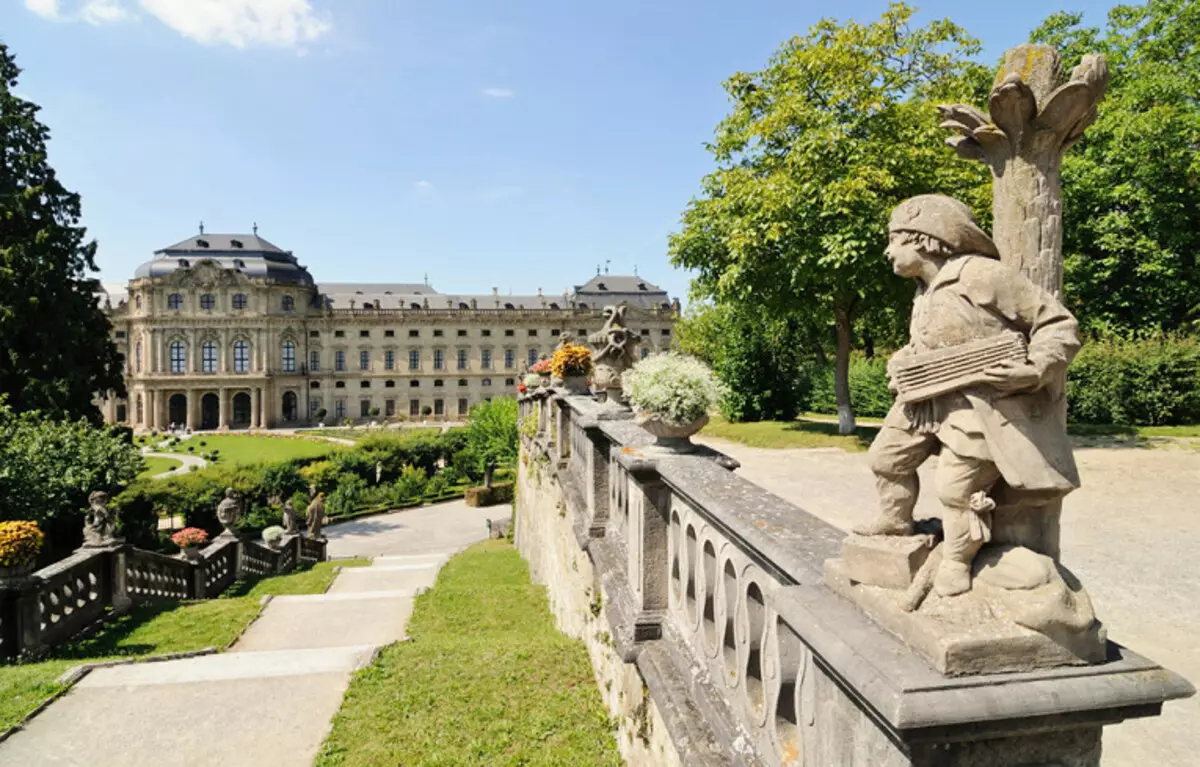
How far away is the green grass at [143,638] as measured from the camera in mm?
5746

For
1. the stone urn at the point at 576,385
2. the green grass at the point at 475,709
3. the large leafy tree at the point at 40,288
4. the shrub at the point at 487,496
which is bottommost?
the shrub at the point at 487,496

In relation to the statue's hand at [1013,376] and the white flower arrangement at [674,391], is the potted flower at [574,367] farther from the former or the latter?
the statue's hand at [1013,376]

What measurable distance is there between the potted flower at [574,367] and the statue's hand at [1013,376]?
320 inches

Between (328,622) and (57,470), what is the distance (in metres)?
11.8

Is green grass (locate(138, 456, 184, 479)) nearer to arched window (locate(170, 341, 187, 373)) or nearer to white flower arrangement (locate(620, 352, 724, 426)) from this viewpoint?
arched window (locate(170, 341, 187, 373))

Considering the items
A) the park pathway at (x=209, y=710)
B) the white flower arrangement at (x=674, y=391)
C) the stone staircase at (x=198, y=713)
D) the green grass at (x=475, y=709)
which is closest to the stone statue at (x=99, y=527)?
the park pathway at (x=209, y=710)

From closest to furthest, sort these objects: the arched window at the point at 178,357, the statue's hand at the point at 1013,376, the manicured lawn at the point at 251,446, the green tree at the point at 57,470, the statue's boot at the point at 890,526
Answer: the statue's hand at the point at 1013,376 < the statue's boot at the point at 890,526 < the green tree at the point at 57,470 < the manicured lawn at the point at 251,446 < the arched window at the point at 178,357

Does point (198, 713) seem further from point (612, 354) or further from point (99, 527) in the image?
point (99, 527)

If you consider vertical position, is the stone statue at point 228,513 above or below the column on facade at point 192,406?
below

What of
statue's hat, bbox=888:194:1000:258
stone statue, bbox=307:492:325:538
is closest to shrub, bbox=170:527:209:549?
stone statue, bbox=307:492:325:538

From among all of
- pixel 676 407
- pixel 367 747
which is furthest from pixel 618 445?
pixel 367 747

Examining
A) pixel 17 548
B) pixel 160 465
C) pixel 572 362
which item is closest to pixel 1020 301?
pixel 572 362

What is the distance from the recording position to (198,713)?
5.18 m

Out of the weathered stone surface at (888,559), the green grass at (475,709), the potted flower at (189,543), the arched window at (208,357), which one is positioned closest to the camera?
the weathered stone surface at (888,559)
